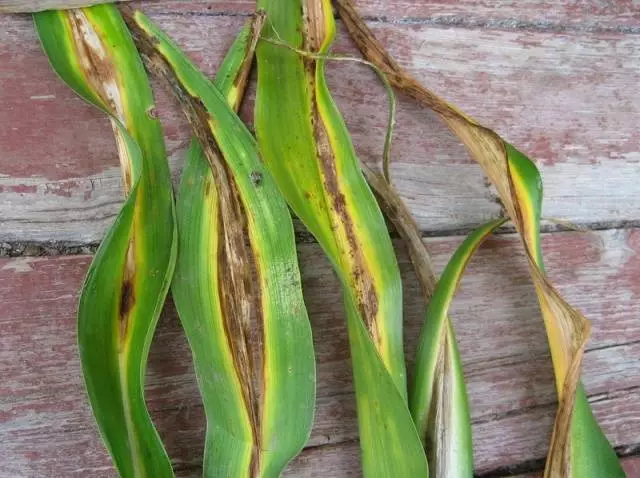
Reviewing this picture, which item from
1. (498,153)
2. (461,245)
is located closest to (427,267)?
(461,245)

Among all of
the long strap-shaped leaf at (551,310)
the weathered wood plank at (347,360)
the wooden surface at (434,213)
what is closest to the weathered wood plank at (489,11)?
the wooden surface at (434,213)

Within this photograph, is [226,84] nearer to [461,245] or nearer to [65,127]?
[65,127]

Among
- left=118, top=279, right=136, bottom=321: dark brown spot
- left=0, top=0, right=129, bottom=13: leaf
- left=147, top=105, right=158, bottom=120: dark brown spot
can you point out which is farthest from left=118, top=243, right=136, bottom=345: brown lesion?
left=0, top=0, right=129, bottom=13: leaf

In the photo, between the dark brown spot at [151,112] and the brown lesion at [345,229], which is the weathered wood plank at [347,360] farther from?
the dark brown spot at [151,112]

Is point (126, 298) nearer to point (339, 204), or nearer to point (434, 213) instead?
point (339, 204)

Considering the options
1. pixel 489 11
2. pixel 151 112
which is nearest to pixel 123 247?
pixel 151 112

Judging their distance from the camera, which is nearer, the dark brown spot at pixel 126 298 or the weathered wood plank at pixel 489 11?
the dark brown spot at pixel 126 298
